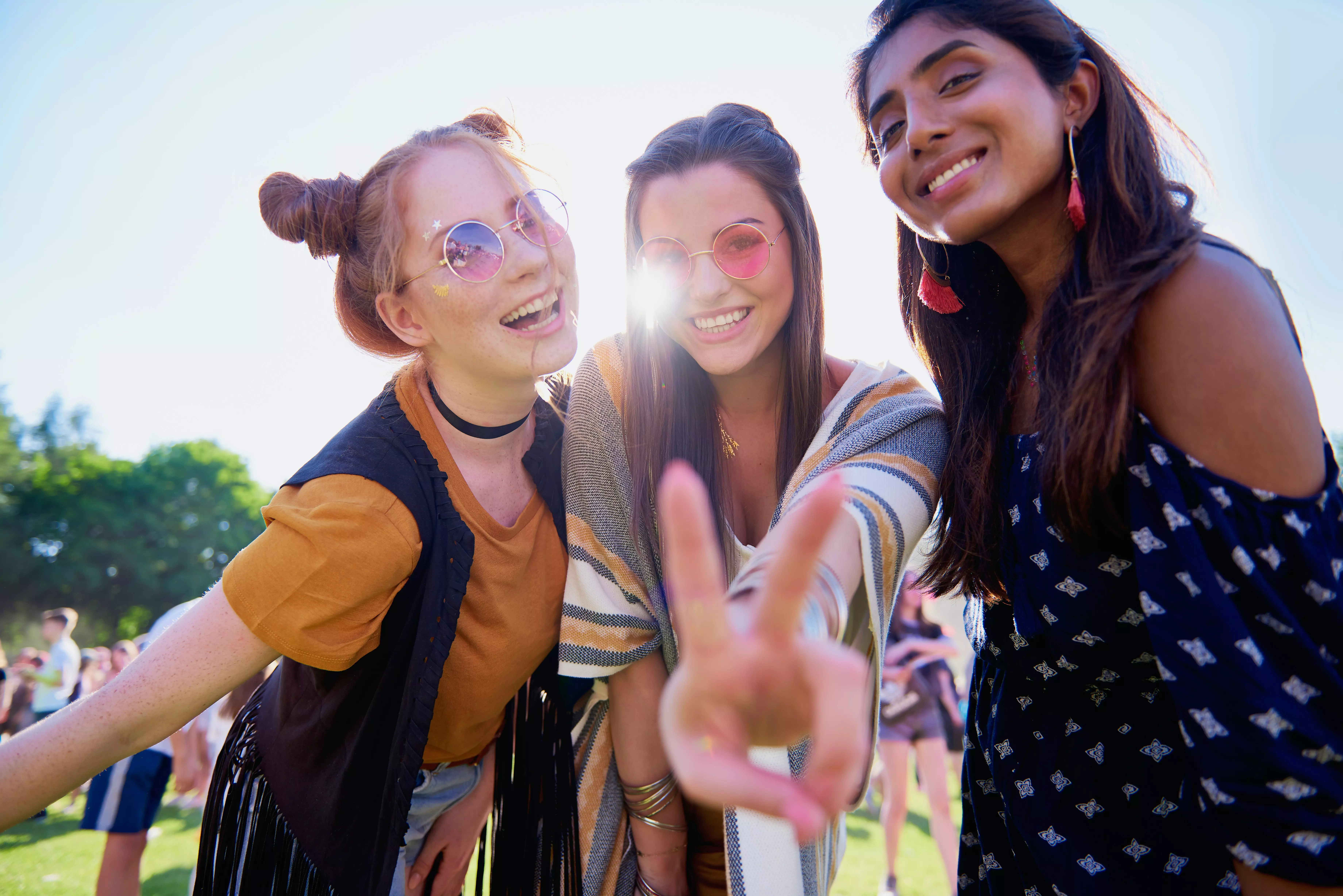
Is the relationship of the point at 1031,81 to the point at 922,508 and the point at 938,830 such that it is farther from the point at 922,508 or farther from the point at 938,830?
the point at 938,830

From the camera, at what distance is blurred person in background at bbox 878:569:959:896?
515cm

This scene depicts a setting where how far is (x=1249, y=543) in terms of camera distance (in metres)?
1.21

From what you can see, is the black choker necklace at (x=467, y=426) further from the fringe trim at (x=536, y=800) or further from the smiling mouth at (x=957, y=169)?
the smiling mouth at (x=957, y=169)

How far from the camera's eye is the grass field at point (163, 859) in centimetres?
523

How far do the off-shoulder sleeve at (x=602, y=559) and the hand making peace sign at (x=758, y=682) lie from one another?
46.5 inches

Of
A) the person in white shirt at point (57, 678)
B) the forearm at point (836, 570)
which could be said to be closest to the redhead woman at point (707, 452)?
the forearm at point (836, 570)

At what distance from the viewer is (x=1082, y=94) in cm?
167

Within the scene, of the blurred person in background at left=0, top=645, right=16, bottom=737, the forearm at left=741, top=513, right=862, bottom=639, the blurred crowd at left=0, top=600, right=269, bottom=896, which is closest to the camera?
the forearm at left=741, top=513, right=862, bottom=639


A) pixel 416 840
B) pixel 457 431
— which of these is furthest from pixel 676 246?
pixel 416 840

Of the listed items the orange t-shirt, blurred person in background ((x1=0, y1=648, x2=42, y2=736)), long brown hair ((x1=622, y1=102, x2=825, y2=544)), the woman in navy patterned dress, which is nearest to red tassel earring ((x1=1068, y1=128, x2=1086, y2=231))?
the woman in navy patterned dress

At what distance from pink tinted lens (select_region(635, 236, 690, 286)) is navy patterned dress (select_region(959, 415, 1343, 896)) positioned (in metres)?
1.02

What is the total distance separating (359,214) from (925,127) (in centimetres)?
160

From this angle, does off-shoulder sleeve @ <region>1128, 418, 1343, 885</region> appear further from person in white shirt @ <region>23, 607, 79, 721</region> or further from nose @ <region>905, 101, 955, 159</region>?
person in white shirt @ <region>23, 607, 79, 721</region>

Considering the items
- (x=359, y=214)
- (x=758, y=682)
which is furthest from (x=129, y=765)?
(x=758, y=682)
